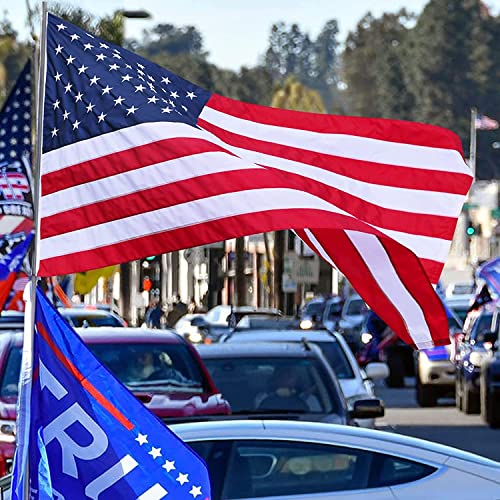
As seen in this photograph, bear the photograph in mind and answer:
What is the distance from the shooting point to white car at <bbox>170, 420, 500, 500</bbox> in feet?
28.8

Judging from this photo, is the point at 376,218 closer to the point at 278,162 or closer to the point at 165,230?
the point at 278,162

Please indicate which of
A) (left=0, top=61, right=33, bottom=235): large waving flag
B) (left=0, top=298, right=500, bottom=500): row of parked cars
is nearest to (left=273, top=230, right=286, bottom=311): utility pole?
(left=0, top=61, right=33, bottom=235): large waving flag

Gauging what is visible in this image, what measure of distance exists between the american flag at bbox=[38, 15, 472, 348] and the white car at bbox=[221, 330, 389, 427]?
8.88 metres

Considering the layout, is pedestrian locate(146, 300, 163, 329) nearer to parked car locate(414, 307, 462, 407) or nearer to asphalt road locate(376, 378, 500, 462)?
asphalt road locate(376, 378, 500, 462)

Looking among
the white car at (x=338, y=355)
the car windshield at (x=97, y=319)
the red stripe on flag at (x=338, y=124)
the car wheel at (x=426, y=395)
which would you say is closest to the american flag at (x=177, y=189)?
Answer: the red stripe on flag at (x=338, y=124)

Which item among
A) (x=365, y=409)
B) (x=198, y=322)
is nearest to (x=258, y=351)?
(x=365, y=409)

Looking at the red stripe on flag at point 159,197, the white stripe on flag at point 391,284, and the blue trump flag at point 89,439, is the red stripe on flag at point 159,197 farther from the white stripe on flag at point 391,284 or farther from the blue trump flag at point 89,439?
the blue trump flag at point 89,439

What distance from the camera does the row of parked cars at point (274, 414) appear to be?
29.1ft

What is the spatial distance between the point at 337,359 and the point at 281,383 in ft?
14.1

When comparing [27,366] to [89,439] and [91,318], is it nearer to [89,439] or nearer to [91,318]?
[89,439]

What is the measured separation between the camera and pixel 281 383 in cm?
1412

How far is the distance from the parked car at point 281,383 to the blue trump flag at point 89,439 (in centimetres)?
689

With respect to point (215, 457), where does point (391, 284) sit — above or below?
above

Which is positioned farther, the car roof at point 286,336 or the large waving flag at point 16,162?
the large waving flag at point 16,162
